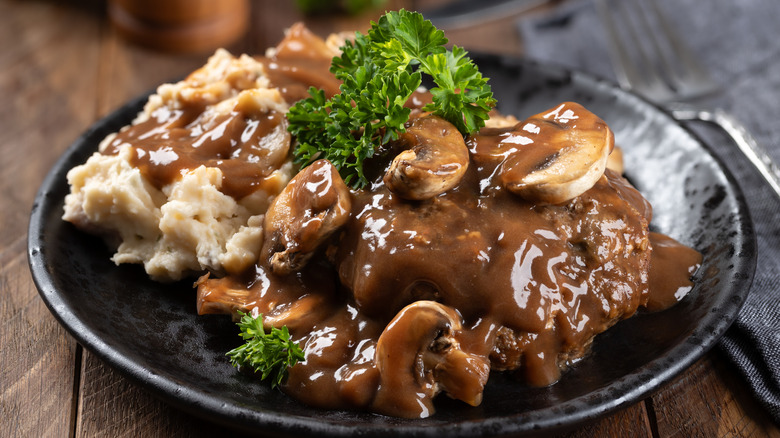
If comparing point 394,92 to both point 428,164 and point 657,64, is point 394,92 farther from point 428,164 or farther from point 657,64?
point 657,64

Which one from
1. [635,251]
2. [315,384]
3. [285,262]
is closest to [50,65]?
[285,262]

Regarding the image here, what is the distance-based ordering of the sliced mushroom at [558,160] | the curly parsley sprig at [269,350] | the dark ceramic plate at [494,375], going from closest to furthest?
the dark ceramic plate at [494,375], the curly parsley sprig at [269,350], the sliced mushroom at [558,160]

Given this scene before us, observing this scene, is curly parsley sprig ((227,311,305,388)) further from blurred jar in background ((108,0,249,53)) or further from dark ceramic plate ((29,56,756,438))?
blurred jar in background ((108,0,249,53))

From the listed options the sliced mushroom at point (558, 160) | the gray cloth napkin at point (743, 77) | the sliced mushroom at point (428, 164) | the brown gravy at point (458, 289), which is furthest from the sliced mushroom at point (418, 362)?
the gray cloth napkin at point (743, 77)

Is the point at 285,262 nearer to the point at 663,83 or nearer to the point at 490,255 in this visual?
the point at 490,255

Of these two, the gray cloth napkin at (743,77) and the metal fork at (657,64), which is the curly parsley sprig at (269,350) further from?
the metal fork at (657,64)

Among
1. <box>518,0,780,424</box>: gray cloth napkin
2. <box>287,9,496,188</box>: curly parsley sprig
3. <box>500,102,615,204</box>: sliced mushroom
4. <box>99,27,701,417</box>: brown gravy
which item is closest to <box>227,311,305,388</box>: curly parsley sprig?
<box>99,27,701,417</box>: brown gravy

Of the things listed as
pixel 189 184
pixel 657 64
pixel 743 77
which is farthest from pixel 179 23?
pixel 743 77
